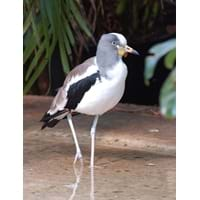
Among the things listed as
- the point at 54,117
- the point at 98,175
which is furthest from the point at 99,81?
the point at 98,175

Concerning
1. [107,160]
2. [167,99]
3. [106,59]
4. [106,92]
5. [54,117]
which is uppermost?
[167,99]

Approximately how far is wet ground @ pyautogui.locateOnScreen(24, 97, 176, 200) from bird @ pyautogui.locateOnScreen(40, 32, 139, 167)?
18.1 inches

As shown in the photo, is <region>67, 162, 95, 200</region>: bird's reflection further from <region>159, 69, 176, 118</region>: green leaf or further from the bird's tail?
<region>159, 69, 176, 118</region>: green leaf

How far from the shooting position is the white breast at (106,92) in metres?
4.70

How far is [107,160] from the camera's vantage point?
5.38 meters

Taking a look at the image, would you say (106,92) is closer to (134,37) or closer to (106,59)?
(106,59)

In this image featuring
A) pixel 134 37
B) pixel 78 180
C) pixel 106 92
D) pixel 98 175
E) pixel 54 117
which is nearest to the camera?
pixel 106 92

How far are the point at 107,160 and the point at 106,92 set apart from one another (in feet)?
2.70

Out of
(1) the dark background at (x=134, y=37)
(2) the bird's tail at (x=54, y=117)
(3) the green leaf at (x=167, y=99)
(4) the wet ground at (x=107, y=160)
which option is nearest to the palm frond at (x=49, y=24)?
(2) the bird's tail at (x=54, y=117)

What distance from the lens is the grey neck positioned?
183 inches
